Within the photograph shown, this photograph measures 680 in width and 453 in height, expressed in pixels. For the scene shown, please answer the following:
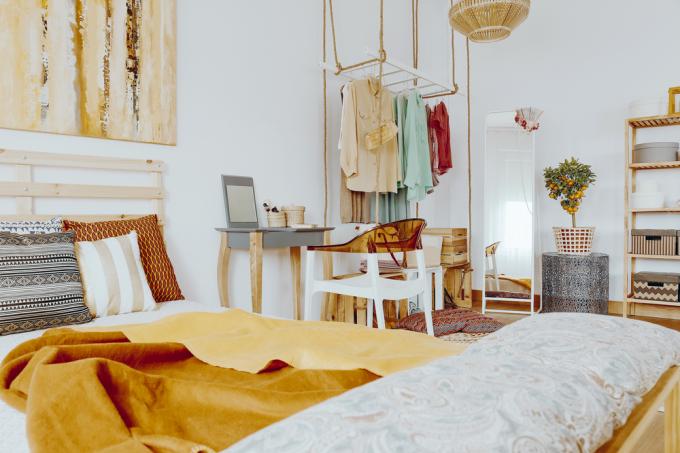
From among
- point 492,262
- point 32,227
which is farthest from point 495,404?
point 492,262

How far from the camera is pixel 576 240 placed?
414 cm

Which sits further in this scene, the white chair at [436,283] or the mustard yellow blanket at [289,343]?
the white chair at [436,283]

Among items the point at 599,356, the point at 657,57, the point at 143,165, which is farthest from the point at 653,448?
the point at 657,57

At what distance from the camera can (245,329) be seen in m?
1.44

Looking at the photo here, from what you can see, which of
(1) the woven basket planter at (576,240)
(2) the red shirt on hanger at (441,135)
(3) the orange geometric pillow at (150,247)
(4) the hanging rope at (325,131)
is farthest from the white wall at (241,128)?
(1) the woven basket planter at (576,240)

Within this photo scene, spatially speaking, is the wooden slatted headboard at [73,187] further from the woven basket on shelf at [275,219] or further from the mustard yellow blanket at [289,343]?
the mustard yellow blanket at [289,343]

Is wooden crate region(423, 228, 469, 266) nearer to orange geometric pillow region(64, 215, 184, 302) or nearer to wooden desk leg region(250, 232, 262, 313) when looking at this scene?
wooden desk leg region(250, 232, 262, 313)

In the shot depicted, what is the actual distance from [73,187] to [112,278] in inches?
26.1

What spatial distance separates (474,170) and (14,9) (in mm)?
Result: 4186

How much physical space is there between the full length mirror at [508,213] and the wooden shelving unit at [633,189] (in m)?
0.74

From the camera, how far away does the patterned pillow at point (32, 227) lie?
2.00 metres

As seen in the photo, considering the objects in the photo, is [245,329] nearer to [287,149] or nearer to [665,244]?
[287,149]

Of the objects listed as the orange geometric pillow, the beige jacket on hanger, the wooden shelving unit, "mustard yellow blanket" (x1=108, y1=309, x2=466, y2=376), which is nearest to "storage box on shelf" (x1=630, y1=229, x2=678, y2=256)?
the wooden shelving unit

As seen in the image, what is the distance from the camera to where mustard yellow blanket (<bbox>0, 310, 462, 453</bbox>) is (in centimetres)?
78
